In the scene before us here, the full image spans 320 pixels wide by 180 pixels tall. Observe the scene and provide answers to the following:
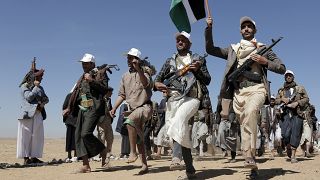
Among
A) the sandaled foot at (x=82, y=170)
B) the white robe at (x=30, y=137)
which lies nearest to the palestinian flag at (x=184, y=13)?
the sandaled foot at (x=82, y=170)

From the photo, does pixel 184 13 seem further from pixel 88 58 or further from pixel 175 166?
pixel 175 166

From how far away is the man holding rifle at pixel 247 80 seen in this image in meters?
6.31

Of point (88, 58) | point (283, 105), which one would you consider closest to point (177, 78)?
point (88, 58)

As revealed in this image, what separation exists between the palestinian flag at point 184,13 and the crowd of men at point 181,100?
77cm

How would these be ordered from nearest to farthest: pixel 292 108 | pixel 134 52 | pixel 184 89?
pixel 184 89, pixel 134 52, pixel 292 108

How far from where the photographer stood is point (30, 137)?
1138 centimetres

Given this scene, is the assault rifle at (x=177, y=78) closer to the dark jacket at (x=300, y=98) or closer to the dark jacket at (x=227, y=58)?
the dark jacket at (x=227, y=58)

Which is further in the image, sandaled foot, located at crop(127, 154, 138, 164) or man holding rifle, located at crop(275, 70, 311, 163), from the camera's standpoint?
man holding rifle, located at crop(275, 70, 311, 163)

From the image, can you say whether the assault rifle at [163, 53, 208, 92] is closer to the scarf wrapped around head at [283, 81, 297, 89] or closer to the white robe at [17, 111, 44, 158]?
the scarf wrapped around head at [283, 81, 297, 89]

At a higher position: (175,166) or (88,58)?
(88,58)

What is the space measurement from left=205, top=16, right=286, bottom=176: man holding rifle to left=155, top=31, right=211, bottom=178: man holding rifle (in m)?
0.32

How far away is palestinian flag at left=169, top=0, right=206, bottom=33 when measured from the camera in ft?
25.2

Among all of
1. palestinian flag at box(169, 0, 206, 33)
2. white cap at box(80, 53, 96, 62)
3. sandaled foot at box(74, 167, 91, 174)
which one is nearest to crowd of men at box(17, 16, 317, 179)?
white cap at box(80, 53, 96, 62)

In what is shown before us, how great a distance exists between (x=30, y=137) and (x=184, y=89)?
19.6 feet
